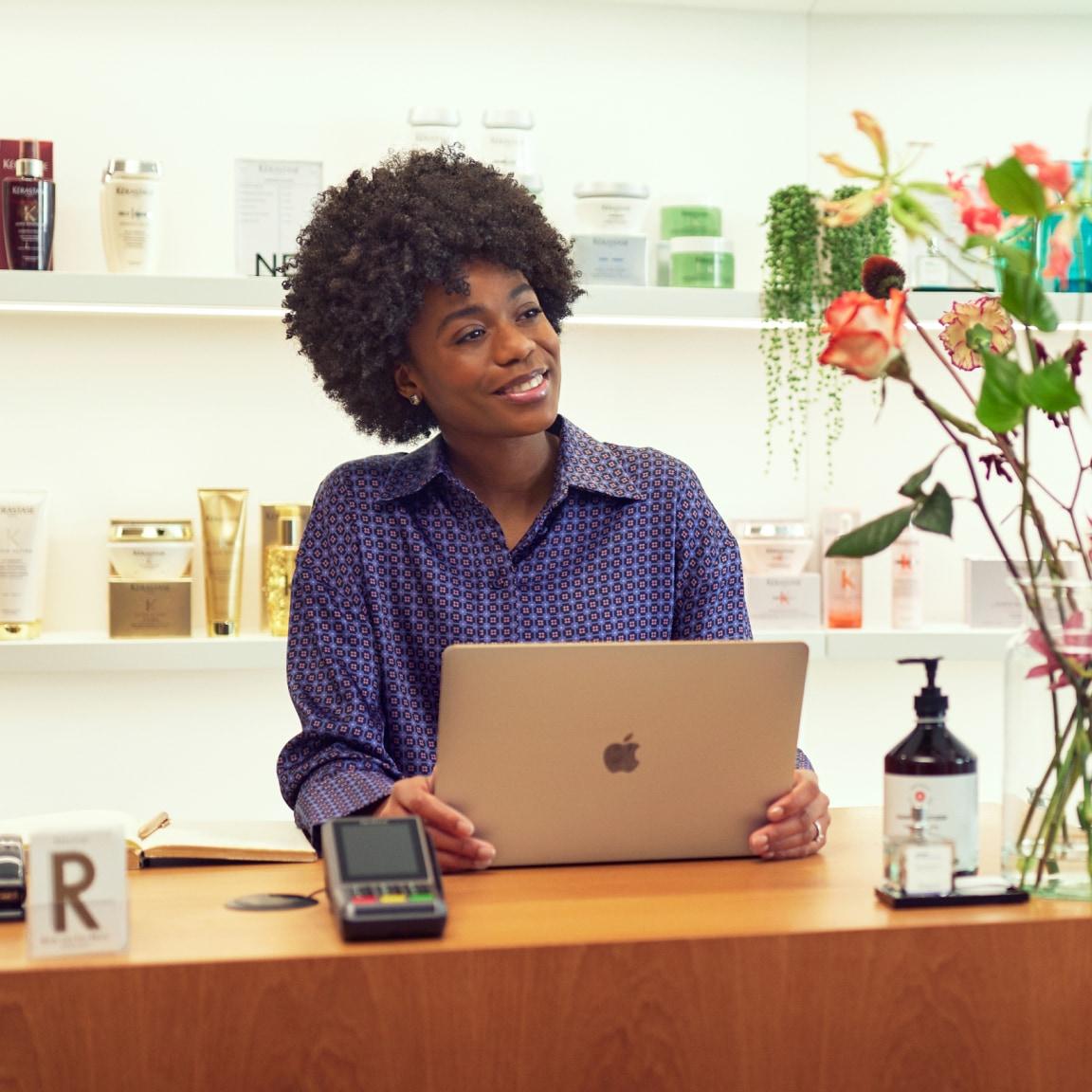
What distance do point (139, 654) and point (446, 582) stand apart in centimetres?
92

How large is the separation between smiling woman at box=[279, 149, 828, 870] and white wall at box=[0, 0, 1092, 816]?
2.82 feet

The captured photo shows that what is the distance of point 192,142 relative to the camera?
279cm

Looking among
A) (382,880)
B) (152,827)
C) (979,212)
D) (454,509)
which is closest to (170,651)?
(454,509)

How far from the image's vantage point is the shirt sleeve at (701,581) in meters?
1.91

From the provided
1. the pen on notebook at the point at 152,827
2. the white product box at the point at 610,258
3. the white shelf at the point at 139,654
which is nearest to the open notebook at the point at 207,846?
the pen on notebook at the point at 152,827

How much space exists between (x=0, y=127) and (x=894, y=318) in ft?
6.79

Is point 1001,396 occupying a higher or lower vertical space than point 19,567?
higher

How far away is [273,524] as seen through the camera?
271 centimetres

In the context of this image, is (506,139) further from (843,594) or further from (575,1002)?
(575,1002)

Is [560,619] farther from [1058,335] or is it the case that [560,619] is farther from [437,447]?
[1058,335]

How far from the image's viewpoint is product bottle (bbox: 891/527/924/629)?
9.28 ft

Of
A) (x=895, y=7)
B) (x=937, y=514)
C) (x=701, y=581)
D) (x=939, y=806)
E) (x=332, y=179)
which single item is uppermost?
(x=895, y=7)

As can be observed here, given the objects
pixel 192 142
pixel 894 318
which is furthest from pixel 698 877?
pixel 192 142

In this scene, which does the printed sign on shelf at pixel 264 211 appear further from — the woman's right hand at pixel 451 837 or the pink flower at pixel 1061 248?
the pink flower at pixel 1061 248
